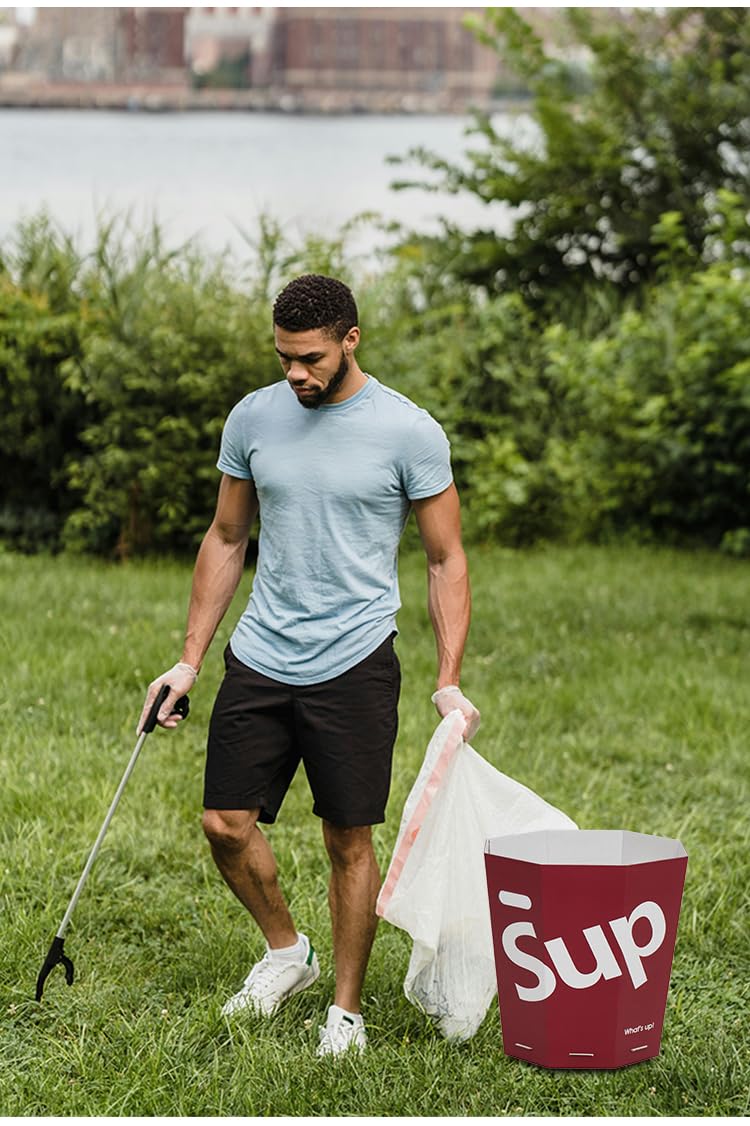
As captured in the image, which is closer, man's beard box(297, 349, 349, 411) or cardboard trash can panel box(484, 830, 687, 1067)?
cardboard trash can panel box(484, 830, 687, 1067)

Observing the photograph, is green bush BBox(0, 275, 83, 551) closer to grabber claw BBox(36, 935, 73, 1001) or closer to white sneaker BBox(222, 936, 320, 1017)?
grabber claw BBox(36, 935, 73, 1001)

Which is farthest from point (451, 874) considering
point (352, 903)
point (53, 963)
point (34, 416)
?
point (34, 416)

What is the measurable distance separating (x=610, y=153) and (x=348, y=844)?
36.2ft

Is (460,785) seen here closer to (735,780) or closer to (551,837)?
(551,837)

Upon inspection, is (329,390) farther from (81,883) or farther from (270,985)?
(270,985)

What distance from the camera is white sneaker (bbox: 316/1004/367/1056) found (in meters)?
3.47

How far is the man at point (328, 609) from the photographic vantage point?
134 inches

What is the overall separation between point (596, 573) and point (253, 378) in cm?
261

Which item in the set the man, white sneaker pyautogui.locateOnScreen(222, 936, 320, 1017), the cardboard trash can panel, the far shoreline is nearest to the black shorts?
the man

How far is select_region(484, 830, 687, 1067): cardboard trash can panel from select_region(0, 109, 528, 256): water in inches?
303

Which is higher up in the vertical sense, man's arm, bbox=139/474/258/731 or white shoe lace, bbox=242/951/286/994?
man's arm, bbox=139/474/258/731

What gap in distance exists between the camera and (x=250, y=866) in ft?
11.9

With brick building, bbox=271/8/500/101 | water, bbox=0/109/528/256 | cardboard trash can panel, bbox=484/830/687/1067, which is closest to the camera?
cardboard trash can panel, bbox=484/830/687/1067

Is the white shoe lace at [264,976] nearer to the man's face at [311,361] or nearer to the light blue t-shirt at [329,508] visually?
the light blue t-shirt at [329,508]
